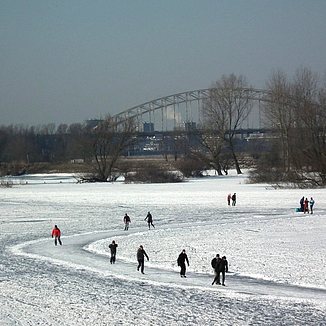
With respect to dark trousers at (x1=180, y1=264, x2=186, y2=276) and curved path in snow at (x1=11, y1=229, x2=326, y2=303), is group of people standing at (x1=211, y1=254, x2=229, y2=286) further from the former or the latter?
dark trousers at (x1=180, y1=264, x2=186, y2=276)

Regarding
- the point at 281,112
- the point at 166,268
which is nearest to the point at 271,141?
the point at 281,112

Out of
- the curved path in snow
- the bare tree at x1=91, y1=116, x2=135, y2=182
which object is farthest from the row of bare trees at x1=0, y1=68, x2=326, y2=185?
the curved path in snow

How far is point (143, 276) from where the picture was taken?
72.5ft

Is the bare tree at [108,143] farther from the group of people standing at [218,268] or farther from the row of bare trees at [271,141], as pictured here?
the group of people standing at [218,268]

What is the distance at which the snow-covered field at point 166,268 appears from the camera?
1665 cm

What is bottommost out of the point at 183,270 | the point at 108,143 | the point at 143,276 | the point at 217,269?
the point at 143,276

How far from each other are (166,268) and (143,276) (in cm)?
164

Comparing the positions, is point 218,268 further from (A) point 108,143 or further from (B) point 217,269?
(A) point 108,143

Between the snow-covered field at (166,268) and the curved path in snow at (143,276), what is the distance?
33mm

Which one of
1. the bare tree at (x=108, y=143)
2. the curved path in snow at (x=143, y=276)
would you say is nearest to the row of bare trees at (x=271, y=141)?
the bare tree at (x=108, y=143)

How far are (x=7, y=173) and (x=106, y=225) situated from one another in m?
75.2

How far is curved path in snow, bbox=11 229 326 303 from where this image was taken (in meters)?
19.1

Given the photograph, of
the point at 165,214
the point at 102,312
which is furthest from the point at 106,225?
the point at 102,312

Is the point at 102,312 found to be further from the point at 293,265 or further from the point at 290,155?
the point at 290,155
